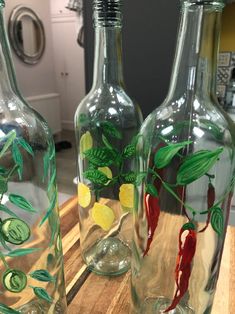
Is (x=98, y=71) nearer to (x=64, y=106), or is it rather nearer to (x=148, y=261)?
(x=148, y=261)

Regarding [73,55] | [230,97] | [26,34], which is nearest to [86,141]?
[230,97]

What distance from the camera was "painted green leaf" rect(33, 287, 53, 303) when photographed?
0.30m

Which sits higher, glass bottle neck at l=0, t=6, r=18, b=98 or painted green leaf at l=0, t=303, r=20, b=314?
glass bottle neck at l=0, t=6, r=18, b=98

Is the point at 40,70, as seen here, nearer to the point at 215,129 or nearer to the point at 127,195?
the point at 127,195

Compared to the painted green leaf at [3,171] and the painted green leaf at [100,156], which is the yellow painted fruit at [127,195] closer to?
the painted green leaf at [100,156]

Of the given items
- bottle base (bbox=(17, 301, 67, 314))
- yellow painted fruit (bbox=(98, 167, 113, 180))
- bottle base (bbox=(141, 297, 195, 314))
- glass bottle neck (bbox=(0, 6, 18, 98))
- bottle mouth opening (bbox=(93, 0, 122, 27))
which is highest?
bottle mouth opening (bbox=(93, 0, 122, 27))

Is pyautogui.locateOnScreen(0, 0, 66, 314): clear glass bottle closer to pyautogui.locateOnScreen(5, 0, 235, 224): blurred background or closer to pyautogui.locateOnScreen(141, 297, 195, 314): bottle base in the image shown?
pyautogui.locateOnScreen(141, 297, 195, 314): bottle base

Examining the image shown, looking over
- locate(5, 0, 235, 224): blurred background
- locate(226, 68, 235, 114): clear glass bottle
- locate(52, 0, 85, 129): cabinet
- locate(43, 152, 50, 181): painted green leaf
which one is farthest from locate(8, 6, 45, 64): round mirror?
locate(43, 152, 50, 181): painted green leaf

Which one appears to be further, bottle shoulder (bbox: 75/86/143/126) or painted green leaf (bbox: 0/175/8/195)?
bottle shoulder (bbox: 75/86/143/126)

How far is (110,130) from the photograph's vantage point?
0.39 meters

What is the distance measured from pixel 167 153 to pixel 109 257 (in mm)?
217

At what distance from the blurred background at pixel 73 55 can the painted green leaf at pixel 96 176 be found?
0.33 meters

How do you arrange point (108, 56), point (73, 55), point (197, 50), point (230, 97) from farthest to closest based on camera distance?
point (73, 55) < point (230, 97) < point (108, 56) < point (197, 50)

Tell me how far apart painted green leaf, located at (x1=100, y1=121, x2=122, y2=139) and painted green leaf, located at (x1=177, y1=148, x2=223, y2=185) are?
14 cm
